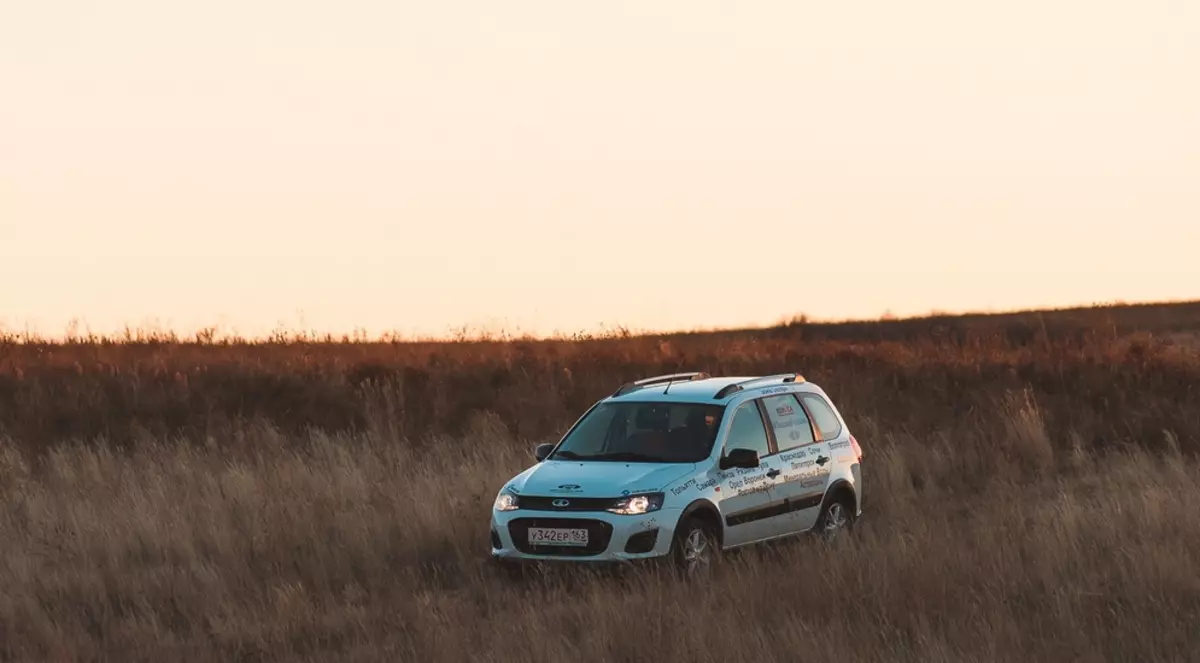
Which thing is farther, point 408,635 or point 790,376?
point 790,376

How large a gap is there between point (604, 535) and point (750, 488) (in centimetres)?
158

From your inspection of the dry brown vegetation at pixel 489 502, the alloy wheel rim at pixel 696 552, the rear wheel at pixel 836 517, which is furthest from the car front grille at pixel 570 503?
the rear wheel at pixel 836 517

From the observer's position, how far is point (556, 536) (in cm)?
1345

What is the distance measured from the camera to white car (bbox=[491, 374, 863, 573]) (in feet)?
43.7

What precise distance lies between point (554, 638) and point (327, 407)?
52.1 feet

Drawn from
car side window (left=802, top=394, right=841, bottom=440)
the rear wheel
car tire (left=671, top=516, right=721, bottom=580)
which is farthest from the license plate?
car side window (left=802, top=394, right=841, bottom=440)

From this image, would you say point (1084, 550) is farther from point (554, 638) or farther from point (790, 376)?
point (554, 638)

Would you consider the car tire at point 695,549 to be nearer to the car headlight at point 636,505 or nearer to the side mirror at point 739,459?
the car headlight at point 636,505

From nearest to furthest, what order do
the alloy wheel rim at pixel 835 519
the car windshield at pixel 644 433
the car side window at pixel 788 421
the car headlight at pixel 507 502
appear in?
the car headlight at pixel 507 502, the car windshield at pixel 644 433, the car side window at pixel 788 421, the alloy wheel rim at pixel 835 519

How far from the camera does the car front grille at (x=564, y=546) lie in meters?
13.3

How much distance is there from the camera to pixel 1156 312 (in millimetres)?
48688

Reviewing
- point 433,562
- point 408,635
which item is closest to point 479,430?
point 433,562

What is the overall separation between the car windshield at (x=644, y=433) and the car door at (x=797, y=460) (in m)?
0.82

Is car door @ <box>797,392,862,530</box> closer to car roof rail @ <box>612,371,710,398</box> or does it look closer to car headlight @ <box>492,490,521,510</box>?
car roof rail @ <box>612,371,710,398</box>
